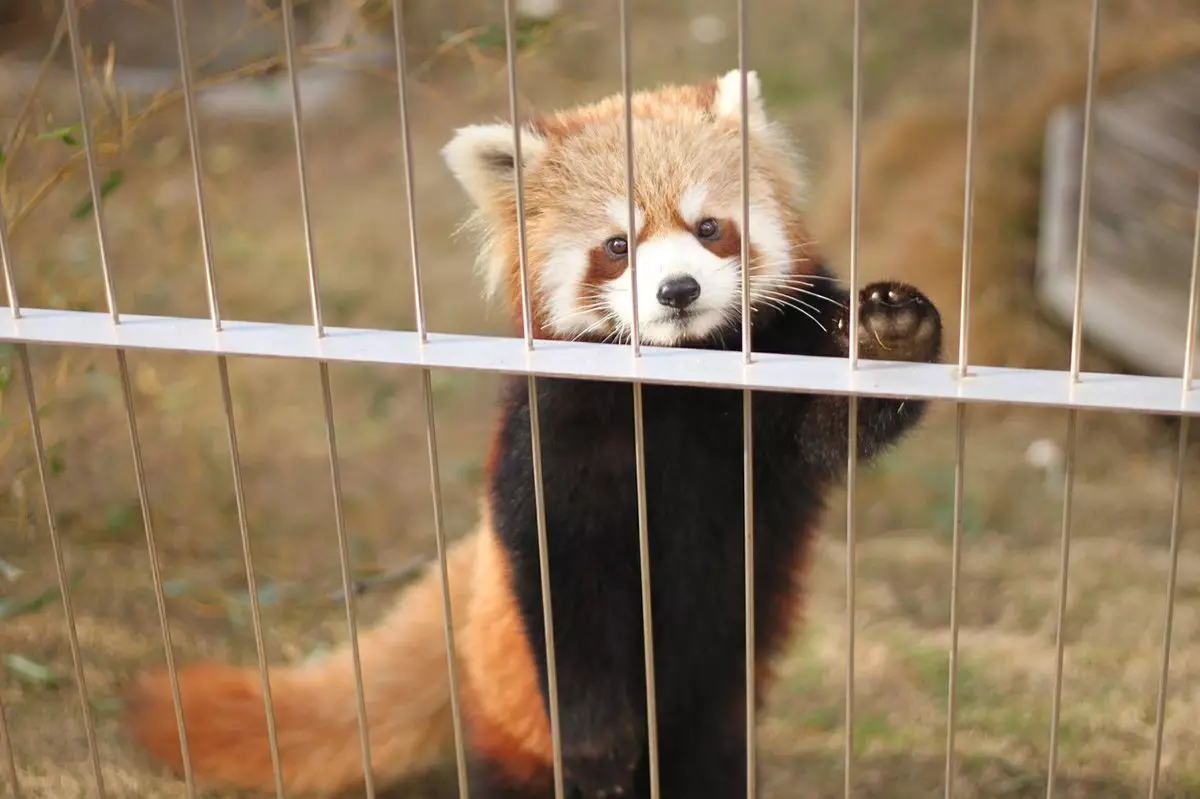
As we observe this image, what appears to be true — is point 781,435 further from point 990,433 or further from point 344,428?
point 344,428

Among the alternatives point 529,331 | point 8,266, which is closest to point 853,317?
point 529,331

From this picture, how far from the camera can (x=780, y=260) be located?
1468mm

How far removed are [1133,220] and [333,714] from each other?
4.12ft

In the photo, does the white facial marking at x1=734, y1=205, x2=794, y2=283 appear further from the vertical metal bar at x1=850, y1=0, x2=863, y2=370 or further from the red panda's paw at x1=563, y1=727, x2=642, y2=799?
the red panda's paw at x1=563, y1=727, x2=642, y2=799

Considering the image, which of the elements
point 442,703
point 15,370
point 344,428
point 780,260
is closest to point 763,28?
point 780,260

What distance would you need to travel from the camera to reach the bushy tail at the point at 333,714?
1.73 m

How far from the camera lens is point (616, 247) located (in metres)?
1.44

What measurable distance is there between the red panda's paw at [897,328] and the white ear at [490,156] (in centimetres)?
41

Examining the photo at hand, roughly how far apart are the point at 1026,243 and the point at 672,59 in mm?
516

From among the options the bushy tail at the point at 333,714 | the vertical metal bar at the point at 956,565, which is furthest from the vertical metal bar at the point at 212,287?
the vertical metal bar at the point at 956,565

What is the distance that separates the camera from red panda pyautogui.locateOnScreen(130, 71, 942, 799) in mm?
1420

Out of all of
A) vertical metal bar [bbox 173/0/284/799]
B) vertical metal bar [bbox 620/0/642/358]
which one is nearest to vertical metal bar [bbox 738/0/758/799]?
vertical metal bar [bbox 620/0/642/358]

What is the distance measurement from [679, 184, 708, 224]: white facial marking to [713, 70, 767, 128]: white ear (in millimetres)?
95

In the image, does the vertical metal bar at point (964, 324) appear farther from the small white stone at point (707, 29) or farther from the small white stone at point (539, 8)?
the small white stone at point (539, 8)
